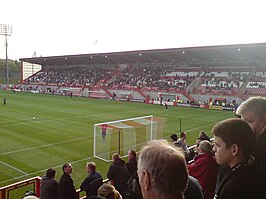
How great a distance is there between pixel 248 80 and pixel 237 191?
46.0m

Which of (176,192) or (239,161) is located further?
(239,161)

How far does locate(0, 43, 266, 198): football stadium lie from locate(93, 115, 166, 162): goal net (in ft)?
0.19

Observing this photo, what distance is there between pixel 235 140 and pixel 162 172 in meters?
1.00

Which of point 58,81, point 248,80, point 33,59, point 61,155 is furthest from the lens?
point 33,59

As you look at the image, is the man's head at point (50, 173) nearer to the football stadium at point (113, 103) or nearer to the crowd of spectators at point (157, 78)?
the football stadium at point (113, 103)

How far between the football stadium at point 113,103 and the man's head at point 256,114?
6.83 m

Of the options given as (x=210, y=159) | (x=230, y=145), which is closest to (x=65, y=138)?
(x=210, y=159)

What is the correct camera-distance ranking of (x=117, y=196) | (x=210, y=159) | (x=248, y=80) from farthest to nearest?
(x=248, y=80), (x=210, y=159), (x=117, y=196)

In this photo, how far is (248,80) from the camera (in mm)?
44625

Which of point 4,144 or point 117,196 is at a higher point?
point 117,196

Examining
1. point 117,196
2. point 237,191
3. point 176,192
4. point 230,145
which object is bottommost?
point 117,196

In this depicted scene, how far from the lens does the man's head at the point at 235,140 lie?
8.02ft

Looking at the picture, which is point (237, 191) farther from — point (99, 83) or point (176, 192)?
point (99, 83)

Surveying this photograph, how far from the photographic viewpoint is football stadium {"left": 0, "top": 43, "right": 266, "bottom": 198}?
14.9m
